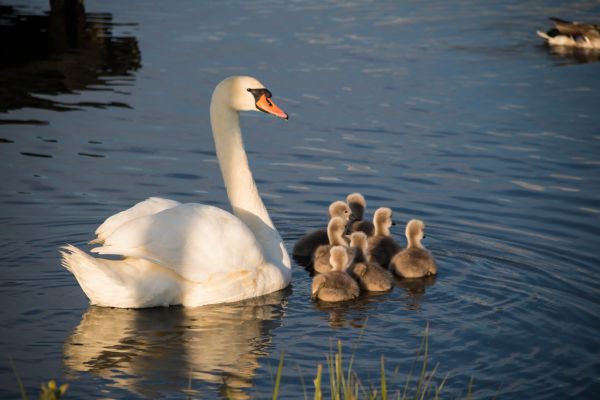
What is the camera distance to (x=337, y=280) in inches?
398

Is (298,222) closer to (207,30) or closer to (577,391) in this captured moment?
(577,391)

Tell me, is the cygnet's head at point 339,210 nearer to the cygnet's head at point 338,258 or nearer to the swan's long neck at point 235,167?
the swan's long neck at point 235,167

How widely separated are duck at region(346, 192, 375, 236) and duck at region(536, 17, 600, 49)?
451 inches

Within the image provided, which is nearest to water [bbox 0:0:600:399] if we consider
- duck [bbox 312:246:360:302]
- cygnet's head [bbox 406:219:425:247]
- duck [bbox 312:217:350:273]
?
duck [bbox 312:246:360:302]

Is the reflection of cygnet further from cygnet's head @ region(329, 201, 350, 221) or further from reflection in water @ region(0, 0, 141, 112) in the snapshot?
reflection in water @ region(0, 0, 141, 112)

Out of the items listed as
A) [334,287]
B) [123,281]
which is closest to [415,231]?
[334,287]

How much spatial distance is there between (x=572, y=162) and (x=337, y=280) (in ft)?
19.5

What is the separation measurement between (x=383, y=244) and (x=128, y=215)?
3.00 meters

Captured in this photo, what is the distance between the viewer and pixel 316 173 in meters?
14.3

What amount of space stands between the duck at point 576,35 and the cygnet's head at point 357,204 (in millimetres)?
11452

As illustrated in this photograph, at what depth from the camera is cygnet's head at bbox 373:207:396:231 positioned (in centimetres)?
1160

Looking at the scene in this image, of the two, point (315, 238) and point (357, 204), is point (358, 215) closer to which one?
point (357, 204)

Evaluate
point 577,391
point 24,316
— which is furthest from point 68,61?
point 577,391

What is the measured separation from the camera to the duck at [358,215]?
12.2 m
